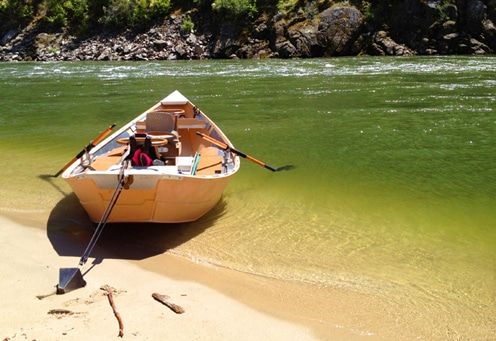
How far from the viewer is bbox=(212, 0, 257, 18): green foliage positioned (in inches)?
1524

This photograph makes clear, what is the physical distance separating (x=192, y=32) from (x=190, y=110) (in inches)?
1195

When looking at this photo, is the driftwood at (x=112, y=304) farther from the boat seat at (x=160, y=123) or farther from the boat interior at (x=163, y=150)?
the boat seat at (x=160, y=123)

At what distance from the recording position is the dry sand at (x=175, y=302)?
4.50 meters

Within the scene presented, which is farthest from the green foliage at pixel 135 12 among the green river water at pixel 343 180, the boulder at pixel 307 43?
the green river water at pixel 343 180

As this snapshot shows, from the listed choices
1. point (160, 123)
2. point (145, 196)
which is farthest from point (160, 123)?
point (145, 196)

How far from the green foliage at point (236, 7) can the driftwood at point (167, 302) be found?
35886 mm

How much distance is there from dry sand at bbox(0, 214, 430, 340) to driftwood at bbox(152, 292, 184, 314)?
5cm

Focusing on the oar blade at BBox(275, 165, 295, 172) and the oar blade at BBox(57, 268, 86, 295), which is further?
the oar blade at BBox(275, 165, 295, 172)

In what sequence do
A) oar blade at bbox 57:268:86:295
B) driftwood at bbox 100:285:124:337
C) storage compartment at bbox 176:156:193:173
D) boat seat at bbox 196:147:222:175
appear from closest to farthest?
driftwood at bbox 100:285:124:337 → oar blade at bbox 57:268:86:295 → storage compartment at bbox 176:156:193:173 → boat seat at bbox 196:147:222:175

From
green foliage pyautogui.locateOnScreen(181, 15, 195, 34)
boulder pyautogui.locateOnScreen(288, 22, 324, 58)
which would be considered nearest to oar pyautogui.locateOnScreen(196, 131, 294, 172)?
boulder pyautogui.locateOnScreen(288, 22, 324, 58)

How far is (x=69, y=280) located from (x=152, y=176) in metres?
1.64

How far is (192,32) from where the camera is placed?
39938 millimetres

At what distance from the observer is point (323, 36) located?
34.2 meters

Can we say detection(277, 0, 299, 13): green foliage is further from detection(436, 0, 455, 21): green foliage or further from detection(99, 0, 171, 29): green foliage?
detection(99, 0, 171, 29): green foliage
